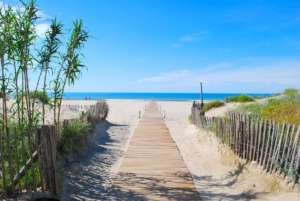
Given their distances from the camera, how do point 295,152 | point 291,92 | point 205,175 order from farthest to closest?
point 291,92 → point 205,175 → point 295,152

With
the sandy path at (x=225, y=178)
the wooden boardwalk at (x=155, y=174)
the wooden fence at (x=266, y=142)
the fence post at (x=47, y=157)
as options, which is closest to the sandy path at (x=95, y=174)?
the wooden boardwalk at (x=155, y=174)

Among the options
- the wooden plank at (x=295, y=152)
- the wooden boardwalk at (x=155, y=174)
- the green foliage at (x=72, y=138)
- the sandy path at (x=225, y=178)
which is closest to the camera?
the wooden plank at (x=295, y=152)

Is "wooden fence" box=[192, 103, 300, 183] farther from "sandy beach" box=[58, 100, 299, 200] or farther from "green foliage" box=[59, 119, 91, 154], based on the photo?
"green foliage" box=[59, 119, 91, 154]

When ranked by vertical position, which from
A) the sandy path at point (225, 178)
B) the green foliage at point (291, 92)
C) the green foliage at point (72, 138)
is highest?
the green foliage at point (291, 92)

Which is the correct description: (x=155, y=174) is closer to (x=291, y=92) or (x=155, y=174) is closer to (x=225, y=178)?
(x=225, y=178)

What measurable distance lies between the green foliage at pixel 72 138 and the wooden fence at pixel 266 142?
4.08m

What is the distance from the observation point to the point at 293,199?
6621 mm

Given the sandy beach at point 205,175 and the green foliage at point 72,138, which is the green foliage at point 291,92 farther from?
the green foliage at point 72,138

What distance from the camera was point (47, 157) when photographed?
6395 mm

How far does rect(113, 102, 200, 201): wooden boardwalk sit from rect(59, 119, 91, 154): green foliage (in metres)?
1.36

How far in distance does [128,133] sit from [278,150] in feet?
34.4

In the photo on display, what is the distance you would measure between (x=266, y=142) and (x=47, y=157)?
454 centimetres

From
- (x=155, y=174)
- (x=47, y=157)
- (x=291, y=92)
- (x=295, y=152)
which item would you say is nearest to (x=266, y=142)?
(x=295, y=152)

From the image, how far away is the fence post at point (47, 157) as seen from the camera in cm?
633
